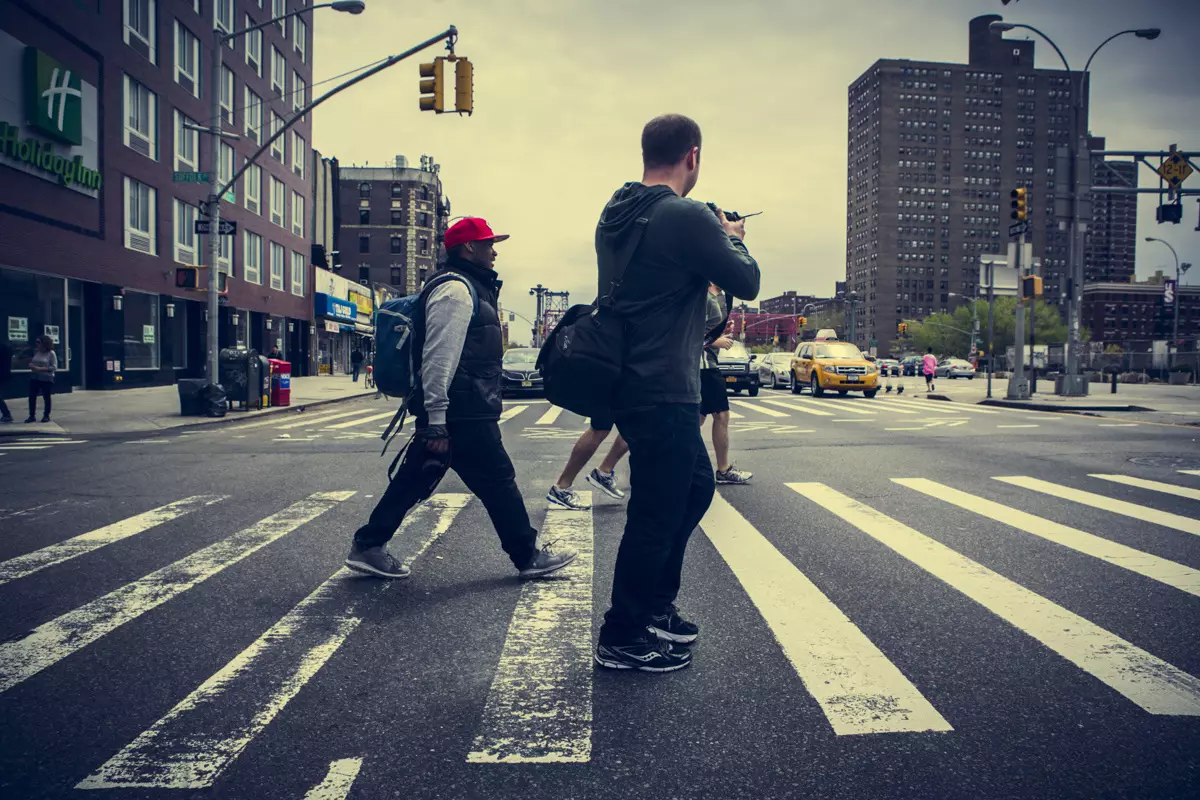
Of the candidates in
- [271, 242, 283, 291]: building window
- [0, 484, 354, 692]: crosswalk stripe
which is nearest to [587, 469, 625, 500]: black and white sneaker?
[0, 484, 354, 692]: crosswalk stripe

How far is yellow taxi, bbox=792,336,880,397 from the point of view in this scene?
27.0 meters

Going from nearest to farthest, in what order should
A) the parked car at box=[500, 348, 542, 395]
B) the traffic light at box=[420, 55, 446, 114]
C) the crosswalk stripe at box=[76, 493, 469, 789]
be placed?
the crosswalk stripe at box=[76, 493, 469, 789]
the traffic light at box=[420, 55, 446, 114]
the parked car at box=[500, 348, 542, 395]

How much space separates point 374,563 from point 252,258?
120 feet

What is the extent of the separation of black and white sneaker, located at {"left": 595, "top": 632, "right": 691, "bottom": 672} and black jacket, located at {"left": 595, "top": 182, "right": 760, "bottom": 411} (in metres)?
0.90

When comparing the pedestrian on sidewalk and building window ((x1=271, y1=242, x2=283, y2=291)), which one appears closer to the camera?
the pedestrian on sidewalk

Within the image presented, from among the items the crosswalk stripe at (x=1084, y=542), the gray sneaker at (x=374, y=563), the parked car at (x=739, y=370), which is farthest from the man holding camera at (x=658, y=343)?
the parked car at (x=739, y=370)

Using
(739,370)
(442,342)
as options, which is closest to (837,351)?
(739,370)

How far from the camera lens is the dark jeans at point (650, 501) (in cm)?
326

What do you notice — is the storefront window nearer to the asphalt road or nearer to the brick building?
the brick building

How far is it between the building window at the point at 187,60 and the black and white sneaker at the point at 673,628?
32.1 m

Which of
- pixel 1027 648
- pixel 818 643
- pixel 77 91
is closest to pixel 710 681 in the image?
pixel 818 643

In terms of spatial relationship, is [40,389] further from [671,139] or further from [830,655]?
[830,655]

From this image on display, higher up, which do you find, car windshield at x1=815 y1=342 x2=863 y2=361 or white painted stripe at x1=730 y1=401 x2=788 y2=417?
car windshield at x1=815 y1=342 x2=863 y2=361

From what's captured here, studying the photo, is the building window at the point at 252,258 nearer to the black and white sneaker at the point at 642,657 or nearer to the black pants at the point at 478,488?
the black pants at the point at 478,488
